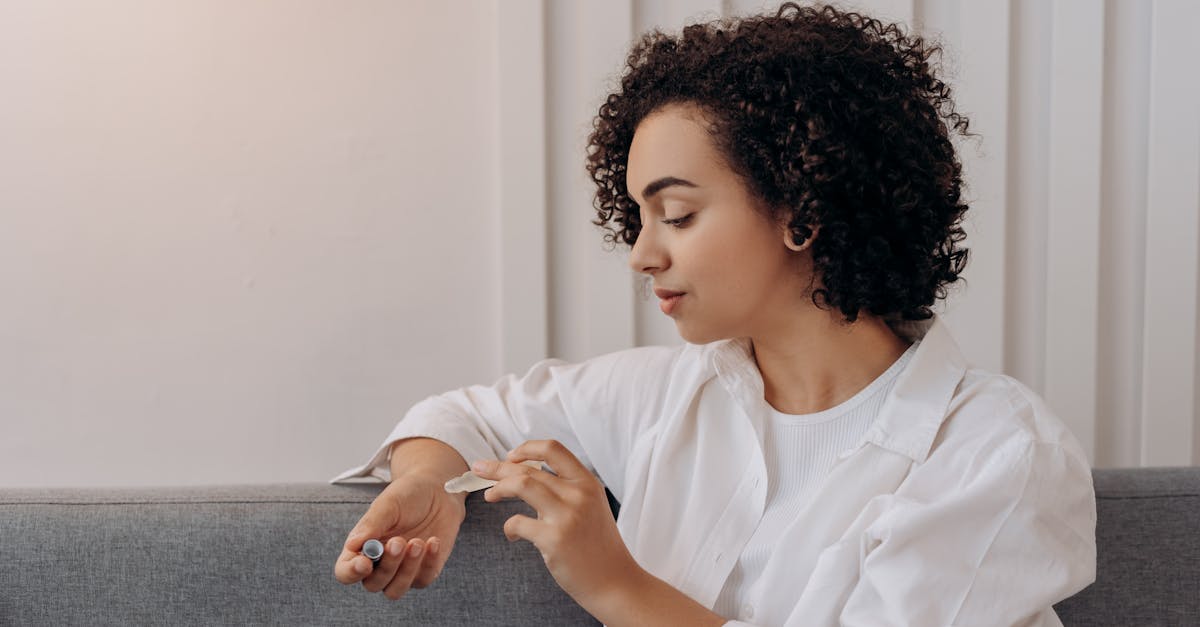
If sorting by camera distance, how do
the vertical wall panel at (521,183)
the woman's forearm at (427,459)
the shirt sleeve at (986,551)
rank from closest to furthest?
the shirt sleeve at (986,551)
the woman's forearm at (427,459)
the vertical wall panel at (521,183)

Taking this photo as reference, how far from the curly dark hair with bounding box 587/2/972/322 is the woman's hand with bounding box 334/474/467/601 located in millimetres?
441

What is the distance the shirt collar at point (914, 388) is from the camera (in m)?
1.06

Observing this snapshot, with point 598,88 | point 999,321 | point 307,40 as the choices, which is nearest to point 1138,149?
point 999,321

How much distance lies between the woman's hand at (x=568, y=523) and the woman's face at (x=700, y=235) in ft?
0.63

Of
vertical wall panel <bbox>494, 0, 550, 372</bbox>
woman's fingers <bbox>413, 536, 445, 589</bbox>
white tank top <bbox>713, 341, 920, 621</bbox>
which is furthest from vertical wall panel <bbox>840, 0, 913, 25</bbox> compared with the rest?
woman's fingers <bbox>413, 536, 445, 589</bbox>

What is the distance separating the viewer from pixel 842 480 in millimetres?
1070

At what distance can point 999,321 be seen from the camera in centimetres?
150

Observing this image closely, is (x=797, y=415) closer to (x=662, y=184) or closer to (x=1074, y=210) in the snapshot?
(x=662, y=184)

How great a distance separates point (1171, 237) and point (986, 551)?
2.52ft

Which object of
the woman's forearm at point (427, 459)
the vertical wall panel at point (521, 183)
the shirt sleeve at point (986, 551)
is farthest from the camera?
the vertical wall panel at point (521, 183)

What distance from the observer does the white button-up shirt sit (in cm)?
96

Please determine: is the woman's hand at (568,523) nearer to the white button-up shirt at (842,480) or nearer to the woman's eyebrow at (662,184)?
the white button-up shirt at (842,480)

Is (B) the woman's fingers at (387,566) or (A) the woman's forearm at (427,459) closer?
(B) the woman's fingers at (387,566)

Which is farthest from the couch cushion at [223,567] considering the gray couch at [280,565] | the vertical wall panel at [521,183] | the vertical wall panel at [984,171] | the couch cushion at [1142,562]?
the vertical wall panel at [984,171]
